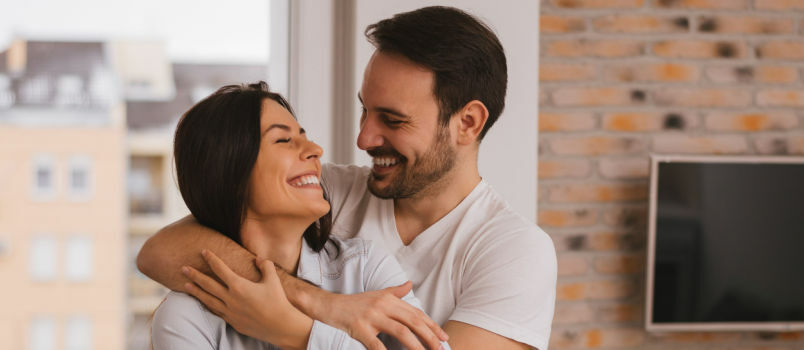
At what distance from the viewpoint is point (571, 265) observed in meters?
2.66

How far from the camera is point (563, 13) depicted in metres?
2.61

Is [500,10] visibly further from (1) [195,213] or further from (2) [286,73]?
(1) [195,213]

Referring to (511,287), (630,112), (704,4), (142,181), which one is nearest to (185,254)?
(511,287)

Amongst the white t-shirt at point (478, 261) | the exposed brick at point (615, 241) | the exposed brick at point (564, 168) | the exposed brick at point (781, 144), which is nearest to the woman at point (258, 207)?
the white t-shirt at point (478, 261)

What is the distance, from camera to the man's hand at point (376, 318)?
119 cm

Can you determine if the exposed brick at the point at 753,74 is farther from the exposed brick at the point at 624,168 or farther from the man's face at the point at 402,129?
the man's face at the point at 402,129

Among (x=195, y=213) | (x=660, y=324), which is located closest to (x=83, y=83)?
(x=195, y=213)

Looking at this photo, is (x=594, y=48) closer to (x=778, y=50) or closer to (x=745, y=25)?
(x=745, y=25)

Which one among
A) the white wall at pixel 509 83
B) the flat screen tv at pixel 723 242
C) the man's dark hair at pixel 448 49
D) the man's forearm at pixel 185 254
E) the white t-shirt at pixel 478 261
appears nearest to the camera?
the man's forearm at pixel 185 254

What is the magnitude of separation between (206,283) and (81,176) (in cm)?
177

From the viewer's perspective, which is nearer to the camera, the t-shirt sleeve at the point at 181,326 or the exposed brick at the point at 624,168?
the t-shirt sleeve at the point at 181,326

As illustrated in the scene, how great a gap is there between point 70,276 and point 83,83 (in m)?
0.74

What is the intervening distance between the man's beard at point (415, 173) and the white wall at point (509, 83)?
0.66m

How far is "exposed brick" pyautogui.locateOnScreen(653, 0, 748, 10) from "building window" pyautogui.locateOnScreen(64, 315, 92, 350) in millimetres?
2486
